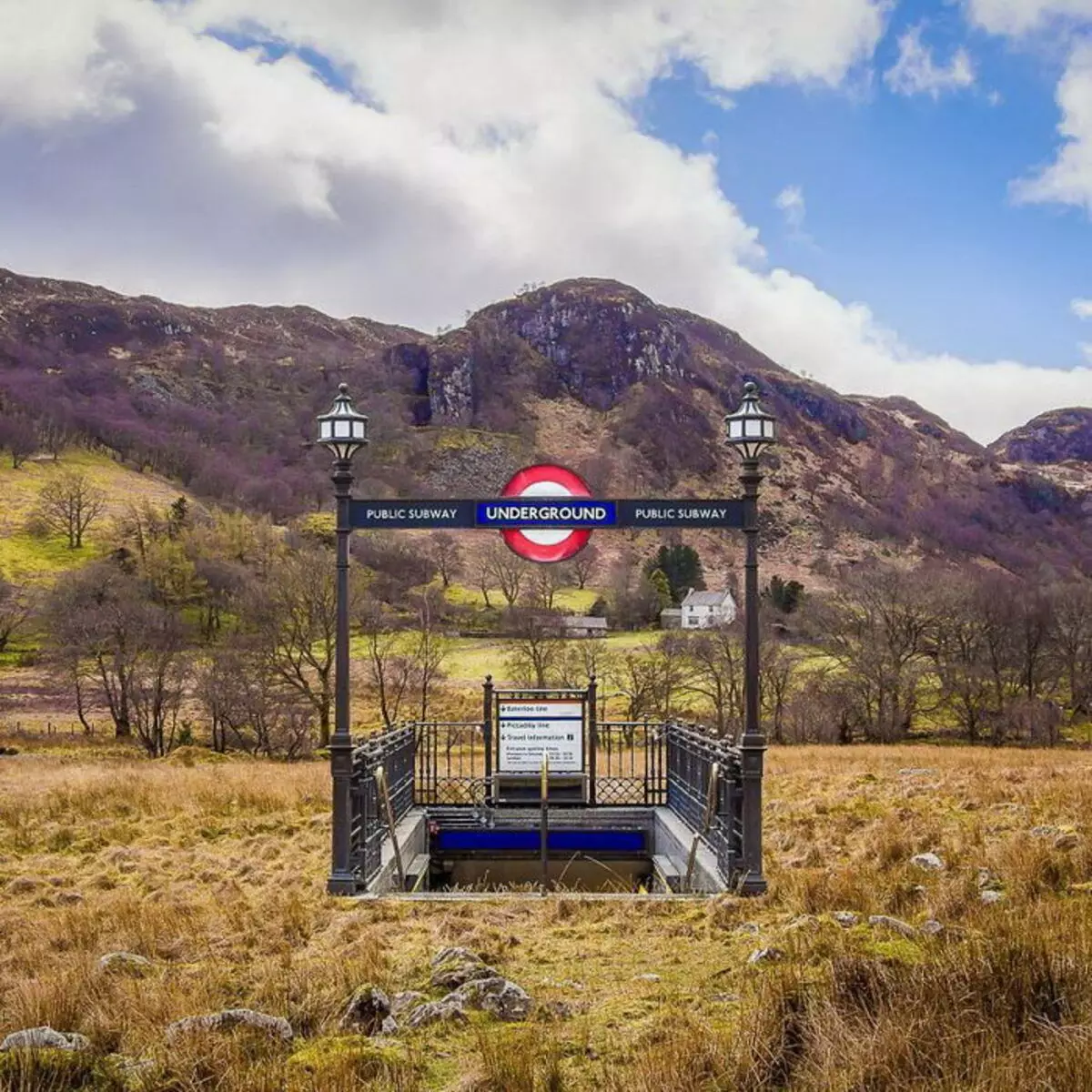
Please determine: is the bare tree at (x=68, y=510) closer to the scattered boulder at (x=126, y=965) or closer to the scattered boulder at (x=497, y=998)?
the scattered boulder at (x=126, y=965)

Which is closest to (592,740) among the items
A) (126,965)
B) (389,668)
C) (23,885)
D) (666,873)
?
(666,873)

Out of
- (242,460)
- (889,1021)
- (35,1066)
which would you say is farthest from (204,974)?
(242,460)

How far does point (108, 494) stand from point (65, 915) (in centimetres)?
11816

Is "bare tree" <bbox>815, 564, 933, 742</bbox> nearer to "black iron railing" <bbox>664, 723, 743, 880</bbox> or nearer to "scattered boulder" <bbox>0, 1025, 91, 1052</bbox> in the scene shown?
"black iron railing" <bbox>664, 723, 743, 880</bbox>

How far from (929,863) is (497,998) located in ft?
17.8

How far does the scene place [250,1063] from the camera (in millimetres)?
4258

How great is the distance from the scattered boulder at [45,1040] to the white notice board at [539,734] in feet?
34.7

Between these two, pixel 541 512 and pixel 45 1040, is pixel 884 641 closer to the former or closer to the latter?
pixel 541 512

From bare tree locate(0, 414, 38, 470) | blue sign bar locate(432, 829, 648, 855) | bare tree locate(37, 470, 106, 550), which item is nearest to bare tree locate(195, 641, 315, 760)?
blue sign bar locate(432, 829, 648, 855)

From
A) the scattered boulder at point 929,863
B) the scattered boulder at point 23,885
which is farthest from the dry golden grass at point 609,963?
the scattered boulder at point 929,863

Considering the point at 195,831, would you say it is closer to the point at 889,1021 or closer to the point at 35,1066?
the point at 35,1066

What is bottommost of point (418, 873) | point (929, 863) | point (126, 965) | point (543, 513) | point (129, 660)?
point (418, 873)

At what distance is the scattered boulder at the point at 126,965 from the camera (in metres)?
6.15

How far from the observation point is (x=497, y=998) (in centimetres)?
539
